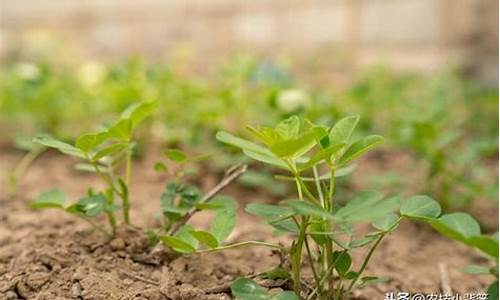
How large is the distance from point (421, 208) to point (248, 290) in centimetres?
23

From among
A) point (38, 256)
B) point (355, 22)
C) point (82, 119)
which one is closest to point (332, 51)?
point (355, 22)

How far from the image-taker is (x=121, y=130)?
0.96 meters

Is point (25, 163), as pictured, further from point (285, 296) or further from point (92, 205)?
point (285, 296)

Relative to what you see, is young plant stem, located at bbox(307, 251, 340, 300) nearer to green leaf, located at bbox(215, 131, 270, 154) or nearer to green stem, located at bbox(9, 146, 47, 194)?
green leaf, located at bbox(215, 131, 270, 154)

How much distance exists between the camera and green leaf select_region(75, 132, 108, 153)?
904mm

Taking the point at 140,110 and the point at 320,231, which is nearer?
the point at 320,231

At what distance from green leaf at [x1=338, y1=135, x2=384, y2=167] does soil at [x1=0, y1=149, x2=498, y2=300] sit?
183 mm

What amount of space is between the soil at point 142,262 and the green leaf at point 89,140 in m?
0.17

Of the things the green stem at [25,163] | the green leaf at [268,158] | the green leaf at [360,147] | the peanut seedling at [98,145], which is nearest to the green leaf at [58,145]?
the peanut seedling at [98,145]

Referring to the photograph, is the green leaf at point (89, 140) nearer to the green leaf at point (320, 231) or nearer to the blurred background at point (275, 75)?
the green leaf at point (320, 231)

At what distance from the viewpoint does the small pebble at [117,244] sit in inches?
40.2

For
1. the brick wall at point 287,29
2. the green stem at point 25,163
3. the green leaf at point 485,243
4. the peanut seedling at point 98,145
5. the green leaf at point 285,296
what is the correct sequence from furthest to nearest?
the brick wall at point 287,29 < the green stem at point 25,163 < the peanut seedling at point 98,145 < the green leaf at point 285,296 < the green leaf at point 485,243

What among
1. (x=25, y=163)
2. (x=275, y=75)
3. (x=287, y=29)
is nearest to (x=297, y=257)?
(x=25, y=163)

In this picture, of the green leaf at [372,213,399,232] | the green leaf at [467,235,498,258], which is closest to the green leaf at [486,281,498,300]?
the green leaf at [467,235,498,258]
